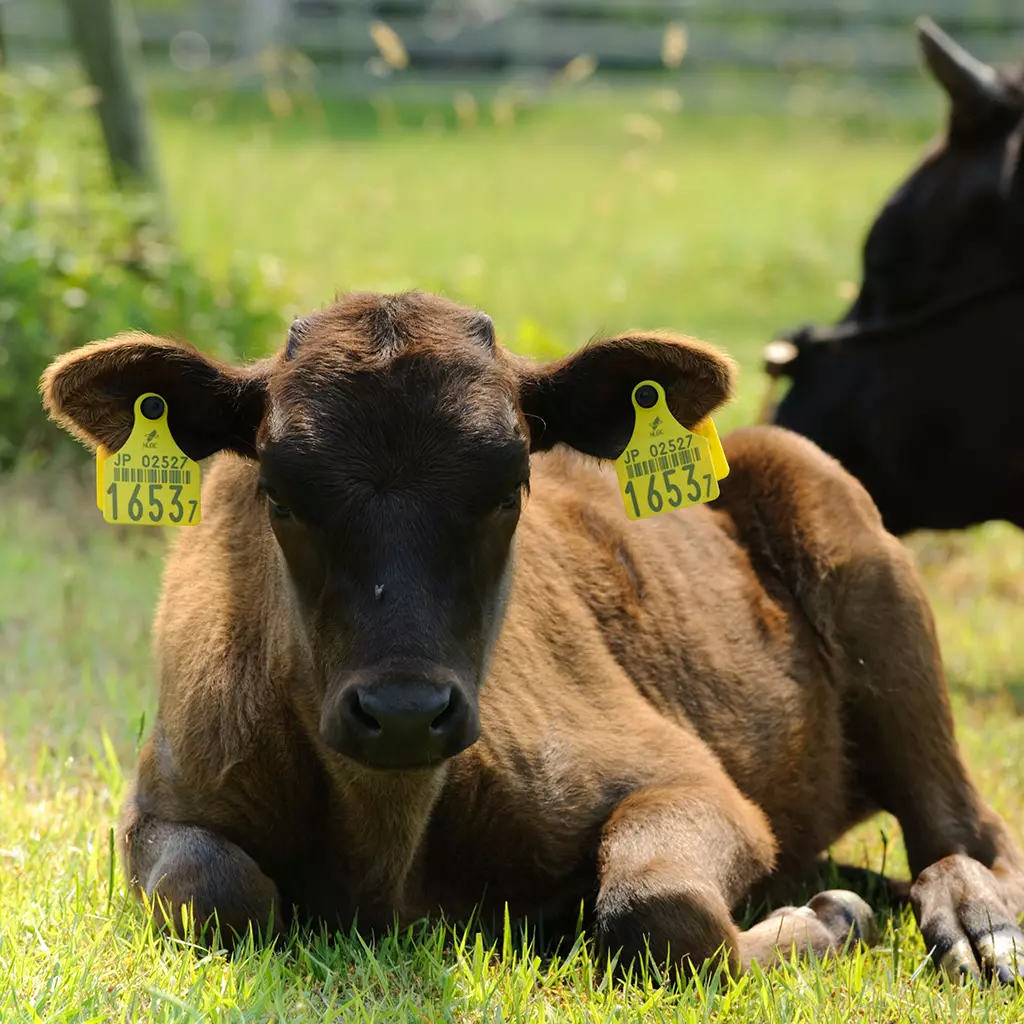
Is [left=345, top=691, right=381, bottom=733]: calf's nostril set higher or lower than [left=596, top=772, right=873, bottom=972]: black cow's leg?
higher

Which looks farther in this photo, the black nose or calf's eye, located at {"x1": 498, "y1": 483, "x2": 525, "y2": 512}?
calf's eye, located at {"x1": 498, "y1": 483, "x2": 525, "y2": 512}

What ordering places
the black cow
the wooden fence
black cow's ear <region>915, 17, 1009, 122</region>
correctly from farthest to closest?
the wooden fence
black cow's ear <region>915, 17, 1009, 122</region>
the black cow

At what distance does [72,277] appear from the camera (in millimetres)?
9094

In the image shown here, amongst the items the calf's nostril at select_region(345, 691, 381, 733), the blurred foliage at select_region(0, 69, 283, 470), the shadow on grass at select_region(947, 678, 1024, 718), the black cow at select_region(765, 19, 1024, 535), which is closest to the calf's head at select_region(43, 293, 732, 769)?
the calf's nostril at select_region(345, 691, 381, 733)

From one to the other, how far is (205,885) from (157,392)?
1.19 meters

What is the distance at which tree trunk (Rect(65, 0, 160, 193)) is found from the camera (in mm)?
10422

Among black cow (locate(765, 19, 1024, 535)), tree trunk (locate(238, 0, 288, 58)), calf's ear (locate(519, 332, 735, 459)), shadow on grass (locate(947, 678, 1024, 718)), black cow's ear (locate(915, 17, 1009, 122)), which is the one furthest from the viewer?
tree trunk (locate(238, 0, 288, 58))

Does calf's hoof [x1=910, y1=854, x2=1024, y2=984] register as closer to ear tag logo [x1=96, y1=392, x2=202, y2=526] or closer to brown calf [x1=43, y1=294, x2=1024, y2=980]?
brown calf [x1=43, y1=294, x2=1024, y2=980]

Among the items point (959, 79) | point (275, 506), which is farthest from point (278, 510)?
point (959, 79)

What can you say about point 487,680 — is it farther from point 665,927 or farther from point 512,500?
point 665,927

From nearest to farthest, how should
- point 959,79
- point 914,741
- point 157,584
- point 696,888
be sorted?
point 696,888, point 914,741, point 157,584, point 959,79

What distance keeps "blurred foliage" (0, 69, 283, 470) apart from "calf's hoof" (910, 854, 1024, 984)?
475cm

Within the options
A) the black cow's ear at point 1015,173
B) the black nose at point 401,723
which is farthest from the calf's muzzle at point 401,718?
the black cow's ear at point 1015,173

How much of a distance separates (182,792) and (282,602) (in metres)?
0.54
